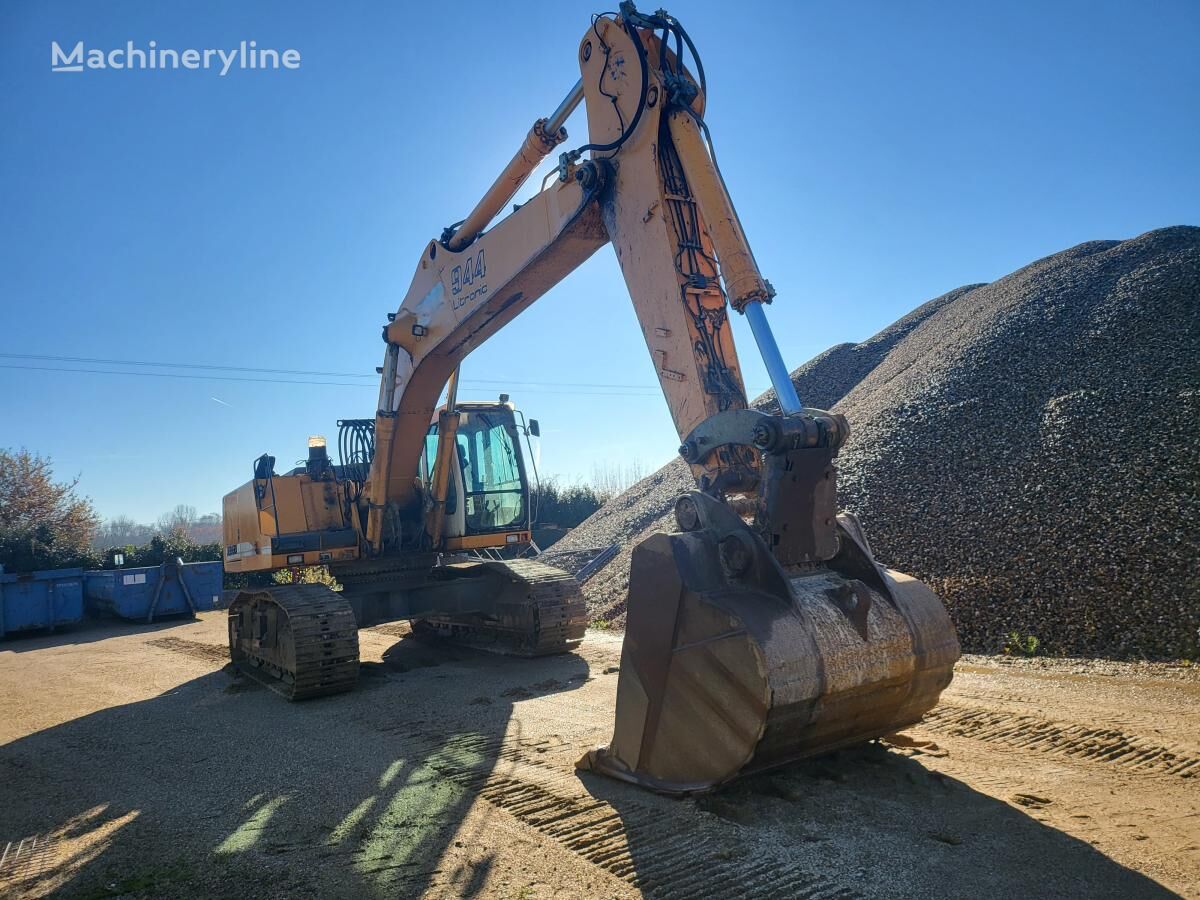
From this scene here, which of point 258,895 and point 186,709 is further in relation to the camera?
point 186,709

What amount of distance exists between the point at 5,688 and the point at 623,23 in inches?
383

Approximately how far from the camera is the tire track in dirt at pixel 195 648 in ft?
34.9

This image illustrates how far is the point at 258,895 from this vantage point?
326cm

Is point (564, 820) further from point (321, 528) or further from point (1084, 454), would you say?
point (1084, 454)

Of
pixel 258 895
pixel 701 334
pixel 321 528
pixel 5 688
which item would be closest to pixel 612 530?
pixel 321 528

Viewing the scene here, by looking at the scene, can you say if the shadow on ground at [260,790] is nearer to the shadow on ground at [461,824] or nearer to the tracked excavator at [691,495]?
the shadow on ground at [461,824]

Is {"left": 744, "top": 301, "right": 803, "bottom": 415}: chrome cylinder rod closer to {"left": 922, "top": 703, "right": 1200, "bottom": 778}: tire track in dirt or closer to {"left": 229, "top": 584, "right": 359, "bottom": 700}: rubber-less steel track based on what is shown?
{"left": 922, "top": 703, "right": 1200, "bottom": 778}: tire track in dirt

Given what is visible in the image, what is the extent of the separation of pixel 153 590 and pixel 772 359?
15.4 m

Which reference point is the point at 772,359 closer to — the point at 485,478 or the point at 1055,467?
the point at 485,478

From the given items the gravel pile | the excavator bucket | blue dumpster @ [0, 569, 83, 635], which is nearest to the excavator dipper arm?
the excavator bucket

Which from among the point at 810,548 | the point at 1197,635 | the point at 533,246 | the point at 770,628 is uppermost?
the point at 533,246

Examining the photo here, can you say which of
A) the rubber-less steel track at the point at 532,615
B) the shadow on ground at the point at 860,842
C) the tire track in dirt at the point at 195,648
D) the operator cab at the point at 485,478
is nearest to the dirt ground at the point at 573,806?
the shadow on ground at the point at 860,842

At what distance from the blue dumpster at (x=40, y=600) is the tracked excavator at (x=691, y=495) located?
946 cm

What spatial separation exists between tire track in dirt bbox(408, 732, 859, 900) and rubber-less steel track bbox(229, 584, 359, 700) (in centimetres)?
272
